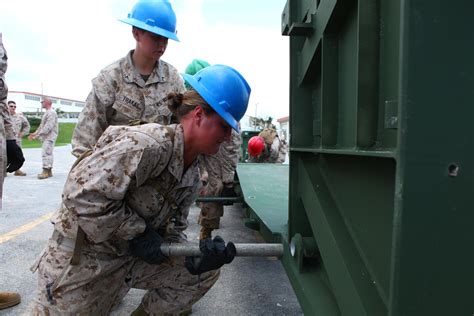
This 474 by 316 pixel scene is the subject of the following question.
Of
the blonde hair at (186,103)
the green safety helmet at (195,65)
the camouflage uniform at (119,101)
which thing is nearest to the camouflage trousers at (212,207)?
the green safety helmet at (195,65)

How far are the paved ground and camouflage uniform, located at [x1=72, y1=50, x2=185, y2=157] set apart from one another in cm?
130

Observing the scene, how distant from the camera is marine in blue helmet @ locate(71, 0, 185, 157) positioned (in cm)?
284

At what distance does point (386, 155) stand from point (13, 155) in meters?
3.05

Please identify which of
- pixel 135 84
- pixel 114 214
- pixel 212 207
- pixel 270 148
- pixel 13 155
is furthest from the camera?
pixel 270 148

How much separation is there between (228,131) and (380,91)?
2.85 feet

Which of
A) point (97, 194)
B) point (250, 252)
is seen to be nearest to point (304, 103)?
point (250, 252)

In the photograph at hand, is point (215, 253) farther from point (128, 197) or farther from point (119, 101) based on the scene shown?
point (119, 101)

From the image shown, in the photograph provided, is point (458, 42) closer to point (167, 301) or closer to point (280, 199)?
point (167, 301)

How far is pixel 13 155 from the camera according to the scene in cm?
328

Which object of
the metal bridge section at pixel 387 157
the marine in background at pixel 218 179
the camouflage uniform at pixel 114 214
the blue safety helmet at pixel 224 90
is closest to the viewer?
the metal bridge section at pixel 387 157

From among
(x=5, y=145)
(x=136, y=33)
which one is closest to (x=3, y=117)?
(x=5, y=145)

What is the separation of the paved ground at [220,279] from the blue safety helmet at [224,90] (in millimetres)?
1762

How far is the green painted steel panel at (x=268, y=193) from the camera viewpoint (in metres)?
2.62

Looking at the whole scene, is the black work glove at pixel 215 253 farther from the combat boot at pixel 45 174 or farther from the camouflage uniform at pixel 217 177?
the combat boot at pixel 45 174
